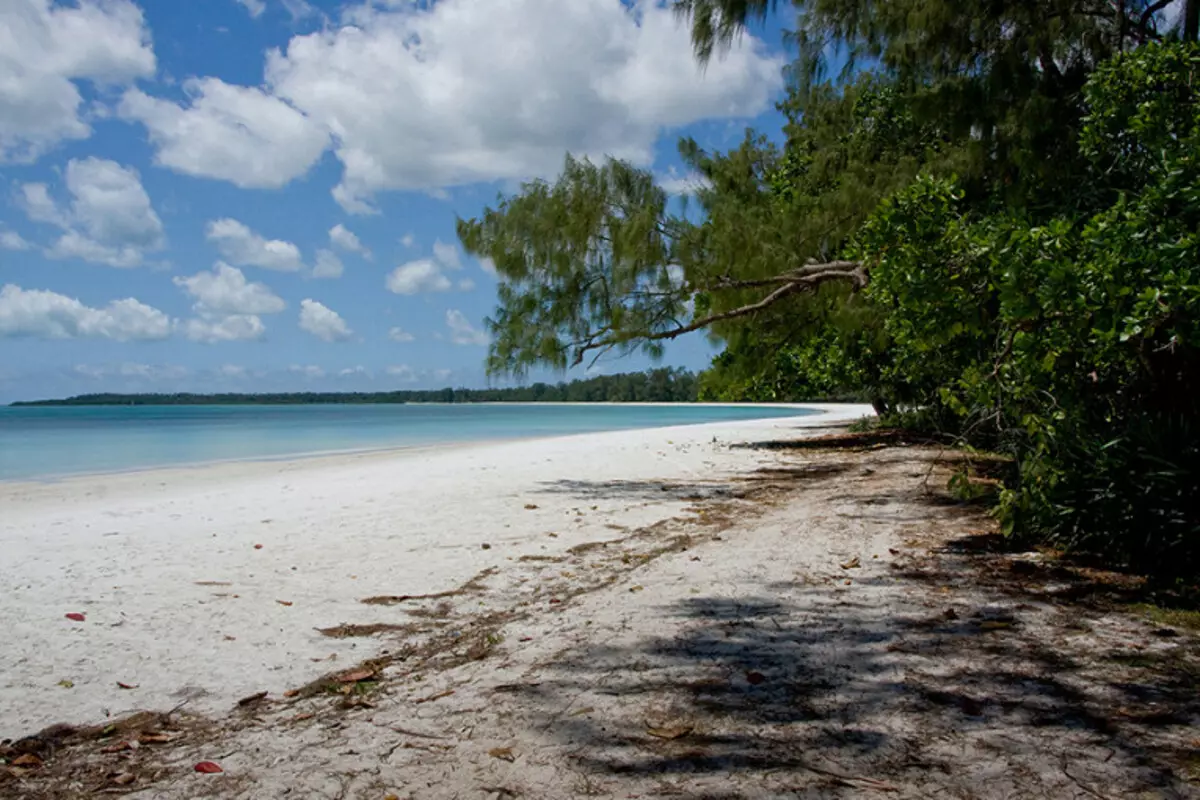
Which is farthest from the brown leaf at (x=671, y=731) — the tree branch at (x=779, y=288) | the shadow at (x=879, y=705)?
the tree branch at (x=779, y=288)

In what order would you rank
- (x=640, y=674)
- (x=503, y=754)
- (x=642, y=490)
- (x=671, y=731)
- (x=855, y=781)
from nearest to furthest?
(x=855, y=781)
(x=503, y=754)
(x=671, y=731)
(x=640, y=674)
(x=642, y=490)

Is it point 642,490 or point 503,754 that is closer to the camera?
point 503,754

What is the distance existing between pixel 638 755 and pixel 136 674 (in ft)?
7.81

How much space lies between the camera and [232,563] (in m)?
6.16

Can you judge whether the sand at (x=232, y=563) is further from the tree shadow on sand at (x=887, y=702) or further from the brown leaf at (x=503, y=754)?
the tree shadow on sand at (x=887, y=702)

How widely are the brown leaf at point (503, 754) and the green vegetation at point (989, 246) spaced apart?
3.67m

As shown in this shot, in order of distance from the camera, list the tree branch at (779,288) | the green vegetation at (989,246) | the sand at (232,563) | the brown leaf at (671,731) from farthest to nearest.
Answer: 1. the tree branch at (779,288)
2. the green vegetation at (989,246)
3. the sand at (232,563)
4. the brown leaf at (671,731)

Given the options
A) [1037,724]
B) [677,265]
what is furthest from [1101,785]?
[677,265]

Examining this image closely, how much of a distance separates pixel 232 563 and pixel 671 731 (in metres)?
4.42

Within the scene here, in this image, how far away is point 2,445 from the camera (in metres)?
27.8

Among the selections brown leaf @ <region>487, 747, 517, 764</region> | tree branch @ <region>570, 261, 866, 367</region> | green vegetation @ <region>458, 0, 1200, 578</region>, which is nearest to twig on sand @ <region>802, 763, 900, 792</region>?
brown leaf @ <region>487, 747, 517, 764</region>

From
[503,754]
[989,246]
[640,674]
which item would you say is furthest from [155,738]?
[989,246]

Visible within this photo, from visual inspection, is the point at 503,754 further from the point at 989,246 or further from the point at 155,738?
the point at 989,246

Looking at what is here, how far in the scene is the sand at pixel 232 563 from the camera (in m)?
3.69
